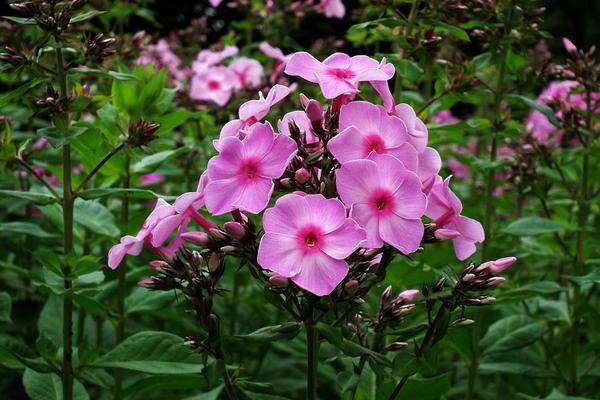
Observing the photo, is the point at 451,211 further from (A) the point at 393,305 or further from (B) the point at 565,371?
(B) the point at 565,371

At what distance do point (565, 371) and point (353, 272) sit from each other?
1385 millimetres

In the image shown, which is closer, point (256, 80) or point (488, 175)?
point (488, 175)

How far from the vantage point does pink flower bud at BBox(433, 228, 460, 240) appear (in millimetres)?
1256

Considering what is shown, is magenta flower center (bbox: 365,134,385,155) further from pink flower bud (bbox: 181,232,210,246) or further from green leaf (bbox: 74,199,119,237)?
green leaf (bbox: 74,199,119,237)

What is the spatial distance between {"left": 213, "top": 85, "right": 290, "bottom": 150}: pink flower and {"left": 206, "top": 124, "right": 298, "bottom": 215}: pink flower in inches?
3.0

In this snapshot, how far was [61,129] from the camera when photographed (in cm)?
167

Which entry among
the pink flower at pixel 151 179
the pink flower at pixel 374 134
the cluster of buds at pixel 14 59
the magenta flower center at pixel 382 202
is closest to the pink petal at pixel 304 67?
the pink flower at pixel 374 134

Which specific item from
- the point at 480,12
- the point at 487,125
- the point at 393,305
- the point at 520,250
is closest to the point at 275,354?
the point at 520,250

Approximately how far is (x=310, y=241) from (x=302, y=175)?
117 millimetres

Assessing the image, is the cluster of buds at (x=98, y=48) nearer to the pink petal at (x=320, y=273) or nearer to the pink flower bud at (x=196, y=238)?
the pink flower bud at (x=196, y=238)

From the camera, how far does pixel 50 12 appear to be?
65.7 inches

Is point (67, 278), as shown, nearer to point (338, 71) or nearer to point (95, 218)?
point (95, 218)

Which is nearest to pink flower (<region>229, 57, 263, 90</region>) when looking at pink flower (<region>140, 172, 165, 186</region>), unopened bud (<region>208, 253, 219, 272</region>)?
pink flower (<region>140, 172, 165, 186</region>)

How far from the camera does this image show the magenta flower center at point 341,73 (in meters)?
1.28
